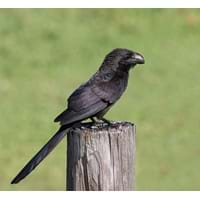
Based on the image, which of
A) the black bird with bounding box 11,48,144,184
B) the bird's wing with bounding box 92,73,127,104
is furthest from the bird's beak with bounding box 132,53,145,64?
the bird's wing with bounding box 92,73,127,104

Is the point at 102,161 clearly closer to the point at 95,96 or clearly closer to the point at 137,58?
the point at 95,96

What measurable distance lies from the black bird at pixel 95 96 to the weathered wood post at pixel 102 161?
1.02ft

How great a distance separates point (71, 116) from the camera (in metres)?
5.13

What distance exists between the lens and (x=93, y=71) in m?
14.0

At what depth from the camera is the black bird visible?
5059mm

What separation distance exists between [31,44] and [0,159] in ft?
14.0

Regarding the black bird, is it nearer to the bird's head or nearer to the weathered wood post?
the bird's head

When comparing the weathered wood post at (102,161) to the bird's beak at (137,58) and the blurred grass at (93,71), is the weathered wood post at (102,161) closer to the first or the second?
the bird's beak at (137,58)

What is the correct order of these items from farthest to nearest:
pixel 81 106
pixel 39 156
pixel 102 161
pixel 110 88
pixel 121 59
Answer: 1. pixel 121 59
2. pixel 110 88
3. pixel 81 106
4. pixel 39 156
5. pixel 102 161

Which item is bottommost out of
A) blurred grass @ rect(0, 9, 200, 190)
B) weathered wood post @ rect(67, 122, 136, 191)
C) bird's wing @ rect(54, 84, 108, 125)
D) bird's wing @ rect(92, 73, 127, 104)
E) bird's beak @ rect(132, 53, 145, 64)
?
weathered wood post @ rect(67, 122, 136, 191)

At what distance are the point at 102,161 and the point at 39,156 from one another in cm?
47

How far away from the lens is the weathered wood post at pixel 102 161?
4.68 metres

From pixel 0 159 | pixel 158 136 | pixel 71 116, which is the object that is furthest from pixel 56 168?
pixel 71 116

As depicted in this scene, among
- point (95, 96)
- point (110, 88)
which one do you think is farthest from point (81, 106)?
point (110, 88)
